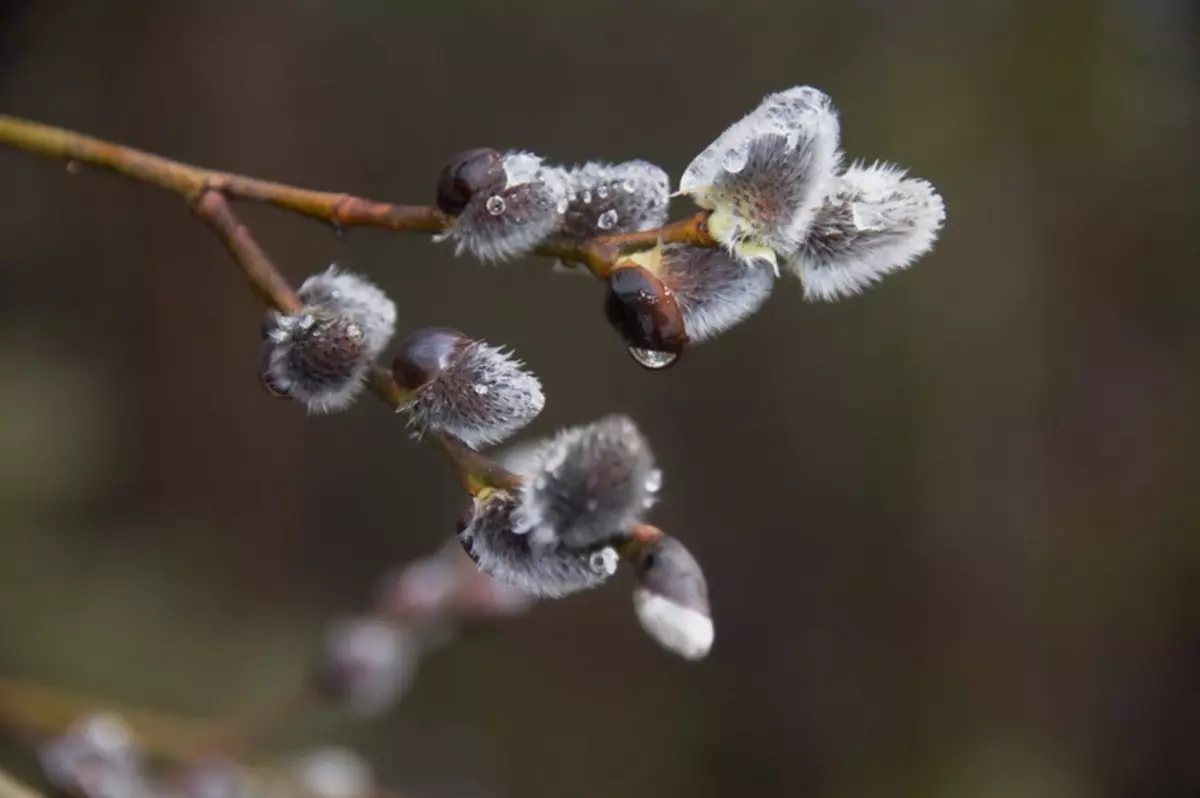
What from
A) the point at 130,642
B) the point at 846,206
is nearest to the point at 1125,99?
the point at 846,206

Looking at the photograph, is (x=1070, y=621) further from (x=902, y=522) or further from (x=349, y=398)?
(x=349, y=398)

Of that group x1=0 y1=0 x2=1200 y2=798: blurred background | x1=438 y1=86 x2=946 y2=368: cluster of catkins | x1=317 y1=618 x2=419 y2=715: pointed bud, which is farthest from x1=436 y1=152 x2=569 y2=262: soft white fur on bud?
x1=0 y1=0 x2=1200 y2=798: blurred background

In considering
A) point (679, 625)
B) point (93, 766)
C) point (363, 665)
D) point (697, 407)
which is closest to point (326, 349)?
point (679, 625)

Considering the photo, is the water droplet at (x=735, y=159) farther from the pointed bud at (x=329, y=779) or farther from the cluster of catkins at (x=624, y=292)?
the pointed bud at (x=329, y=779)

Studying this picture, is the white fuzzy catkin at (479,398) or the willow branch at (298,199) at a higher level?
the willow branch at (298,199)

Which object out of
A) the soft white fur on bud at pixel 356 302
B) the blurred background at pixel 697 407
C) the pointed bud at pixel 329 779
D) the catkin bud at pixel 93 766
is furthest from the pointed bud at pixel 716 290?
the blurred background at pixel 697 407

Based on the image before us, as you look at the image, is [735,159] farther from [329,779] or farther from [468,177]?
[329,779]
